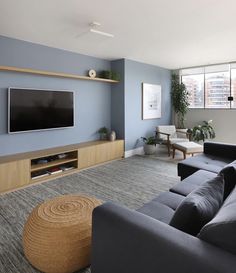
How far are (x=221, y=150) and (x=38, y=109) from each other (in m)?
3.09

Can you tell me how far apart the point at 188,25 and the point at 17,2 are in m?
2.14

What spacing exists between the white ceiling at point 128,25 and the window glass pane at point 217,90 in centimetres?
138

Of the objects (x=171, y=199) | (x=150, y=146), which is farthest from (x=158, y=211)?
(x=150, y=146)

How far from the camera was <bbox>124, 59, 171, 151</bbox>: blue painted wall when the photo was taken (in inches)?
204

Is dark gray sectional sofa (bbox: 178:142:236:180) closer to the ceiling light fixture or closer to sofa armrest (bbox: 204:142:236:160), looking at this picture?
sofa armrest (bbox: 204:142:236:160)

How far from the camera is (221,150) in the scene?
3426 millimetres

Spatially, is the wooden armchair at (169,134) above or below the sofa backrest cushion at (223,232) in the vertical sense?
above

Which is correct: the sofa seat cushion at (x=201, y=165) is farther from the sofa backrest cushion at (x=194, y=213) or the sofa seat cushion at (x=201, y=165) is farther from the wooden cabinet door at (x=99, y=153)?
the wooden cabinet door at (x=99, y=153)

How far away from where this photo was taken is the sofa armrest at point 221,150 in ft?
10.8

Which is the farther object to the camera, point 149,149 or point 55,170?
point 149,149

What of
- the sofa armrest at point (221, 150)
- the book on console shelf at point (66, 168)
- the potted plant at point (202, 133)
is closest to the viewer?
the sofa armrest at point (221, 150)

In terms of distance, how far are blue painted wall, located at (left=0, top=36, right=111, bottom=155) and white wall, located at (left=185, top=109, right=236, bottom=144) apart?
8.66 ft

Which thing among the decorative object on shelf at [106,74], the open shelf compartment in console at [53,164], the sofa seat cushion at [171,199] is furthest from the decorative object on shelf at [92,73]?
the sofa seat cushion at [171,199]

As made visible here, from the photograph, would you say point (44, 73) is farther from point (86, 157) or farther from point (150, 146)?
point (150, 146)
